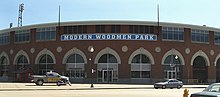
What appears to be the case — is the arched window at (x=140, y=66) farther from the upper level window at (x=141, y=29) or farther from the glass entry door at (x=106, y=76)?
the upper level window at (x=141, y=29)

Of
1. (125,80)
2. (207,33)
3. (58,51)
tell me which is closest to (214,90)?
(125,80)

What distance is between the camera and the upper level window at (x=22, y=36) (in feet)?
212

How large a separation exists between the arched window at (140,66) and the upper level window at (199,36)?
32.2ft

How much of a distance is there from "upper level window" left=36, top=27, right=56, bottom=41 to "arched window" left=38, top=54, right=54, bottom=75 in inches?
119

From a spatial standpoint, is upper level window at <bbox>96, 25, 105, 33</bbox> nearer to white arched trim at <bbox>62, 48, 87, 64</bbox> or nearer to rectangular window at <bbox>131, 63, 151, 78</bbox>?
white arched trim at <bbox>62, 48, 87, 64</bbox>


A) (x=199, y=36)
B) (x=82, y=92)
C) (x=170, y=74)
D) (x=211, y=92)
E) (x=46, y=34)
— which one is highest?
(x=46, y=34)

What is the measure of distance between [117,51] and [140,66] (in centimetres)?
462

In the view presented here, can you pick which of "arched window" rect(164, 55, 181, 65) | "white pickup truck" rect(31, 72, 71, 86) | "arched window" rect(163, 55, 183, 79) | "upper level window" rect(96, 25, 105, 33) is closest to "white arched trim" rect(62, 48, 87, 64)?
"upper level window" rect(96, 25, 105, 33)

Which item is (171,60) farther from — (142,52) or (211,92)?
(211,92)

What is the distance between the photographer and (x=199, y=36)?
6356 cm

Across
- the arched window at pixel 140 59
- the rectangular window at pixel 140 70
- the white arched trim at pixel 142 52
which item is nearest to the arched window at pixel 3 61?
the white arched trim at pixel 142 52

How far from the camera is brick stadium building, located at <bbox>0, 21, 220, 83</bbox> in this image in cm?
5844

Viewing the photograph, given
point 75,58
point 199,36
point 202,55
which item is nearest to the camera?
point 75,58

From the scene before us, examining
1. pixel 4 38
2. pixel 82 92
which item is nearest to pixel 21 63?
pixel 4 38
